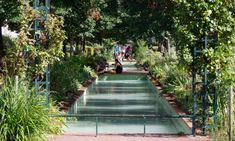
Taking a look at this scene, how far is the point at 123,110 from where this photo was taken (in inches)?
774

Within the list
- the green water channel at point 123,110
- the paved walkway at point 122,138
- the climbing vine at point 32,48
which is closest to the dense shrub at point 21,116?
the paved walkway at point 122,138

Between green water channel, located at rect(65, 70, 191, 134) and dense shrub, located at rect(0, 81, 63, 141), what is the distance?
221 cm

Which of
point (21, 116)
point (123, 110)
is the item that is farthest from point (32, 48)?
point (123, 110)

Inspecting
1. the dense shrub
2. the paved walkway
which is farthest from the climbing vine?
the dense shrub

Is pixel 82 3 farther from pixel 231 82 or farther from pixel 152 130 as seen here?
pixel 231 82

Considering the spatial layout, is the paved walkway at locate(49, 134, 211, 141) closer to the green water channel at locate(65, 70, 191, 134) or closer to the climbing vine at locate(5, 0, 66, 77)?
the green water channel at locate(65, 70, 191, 134)

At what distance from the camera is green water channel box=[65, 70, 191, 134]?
14.9 m

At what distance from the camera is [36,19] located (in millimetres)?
13406

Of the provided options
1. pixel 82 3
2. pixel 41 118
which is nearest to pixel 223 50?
pixel 41 118

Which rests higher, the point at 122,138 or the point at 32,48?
the point at 32,48

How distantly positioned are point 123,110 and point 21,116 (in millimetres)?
9268

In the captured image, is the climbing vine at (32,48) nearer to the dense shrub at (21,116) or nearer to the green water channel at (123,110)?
the green water channel at (123,110)

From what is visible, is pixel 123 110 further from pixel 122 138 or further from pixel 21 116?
pixel 21 116

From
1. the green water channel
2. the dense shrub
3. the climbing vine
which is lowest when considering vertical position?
the green water channel
